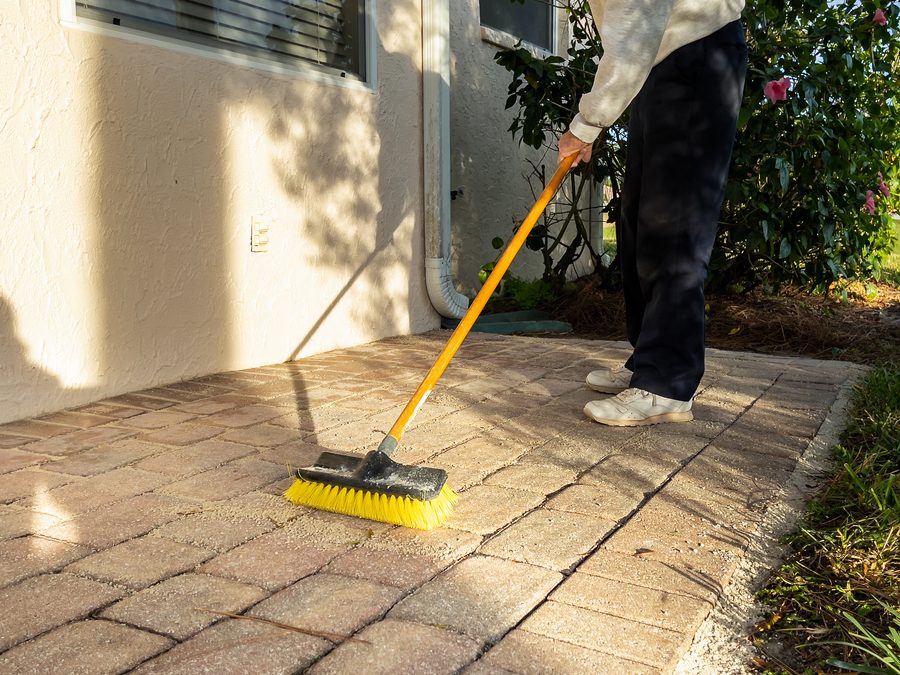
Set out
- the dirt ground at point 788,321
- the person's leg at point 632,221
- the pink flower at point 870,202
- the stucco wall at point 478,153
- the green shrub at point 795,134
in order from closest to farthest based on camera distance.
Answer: the person's leg at point 632,221, the dirt ground at point 788,321, the green shrub at point 795,134, the pink flower at point 870,202, the stucco wall at point 478,153

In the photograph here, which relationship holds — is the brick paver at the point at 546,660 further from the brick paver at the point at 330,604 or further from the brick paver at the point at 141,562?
the brick paver at the point at 141,562

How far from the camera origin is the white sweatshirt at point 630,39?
→ 271cm

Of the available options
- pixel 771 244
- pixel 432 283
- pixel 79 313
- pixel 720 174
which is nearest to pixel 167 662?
pixel 79 313

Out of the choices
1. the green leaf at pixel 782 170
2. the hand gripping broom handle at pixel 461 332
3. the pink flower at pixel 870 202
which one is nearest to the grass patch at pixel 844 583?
the hand gripping broom handle at pixel 461 332

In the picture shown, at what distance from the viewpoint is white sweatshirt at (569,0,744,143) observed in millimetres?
2715

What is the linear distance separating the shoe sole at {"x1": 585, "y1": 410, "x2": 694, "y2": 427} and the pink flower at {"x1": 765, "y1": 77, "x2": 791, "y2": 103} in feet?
7.70

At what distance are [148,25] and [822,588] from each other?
3.05 metres

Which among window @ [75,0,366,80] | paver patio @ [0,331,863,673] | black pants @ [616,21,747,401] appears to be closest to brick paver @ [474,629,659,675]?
paver patio @ [0,331,863,673]

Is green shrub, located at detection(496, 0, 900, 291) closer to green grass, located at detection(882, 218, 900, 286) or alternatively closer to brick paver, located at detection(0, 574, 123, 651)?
green grass, located at detection(882, 218, 900, 286)

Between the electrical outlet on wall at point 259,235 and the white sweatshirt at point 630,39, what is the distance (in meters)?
1.70

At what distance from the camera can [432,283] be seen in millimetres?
5188

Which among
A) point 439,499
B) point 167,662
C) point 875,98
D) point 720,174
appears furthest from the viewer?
point 875,98

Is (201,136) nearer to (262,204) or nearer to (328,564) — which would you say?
(262,204)

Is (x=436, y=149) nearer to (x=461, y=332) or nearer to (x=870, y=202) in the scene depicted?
(x=870, y=202)
